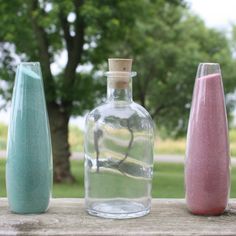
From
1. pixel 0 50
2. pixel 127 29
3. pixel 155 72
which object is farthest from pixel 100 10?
pixel 155 72

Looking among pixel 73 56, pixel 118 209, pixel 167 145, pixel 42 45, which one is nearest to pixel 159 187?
pixel 73 56

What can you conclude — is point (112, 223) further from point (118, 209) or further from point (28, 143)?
point (28, 143)

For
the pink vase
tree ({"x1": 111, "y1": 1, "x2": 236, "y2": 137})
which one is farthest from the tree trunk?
the pink vase

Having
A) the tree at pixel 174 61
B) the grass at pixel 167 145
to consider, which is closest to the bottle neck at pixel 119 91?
the tree at pixel 174 61

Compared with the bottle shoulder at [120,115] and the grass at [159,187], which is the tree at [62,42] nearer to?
the grass at [159,187]

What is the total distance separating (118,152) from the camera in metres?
1.12

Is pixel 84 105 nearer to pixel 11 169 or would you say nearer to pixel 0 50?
pixel 0 50

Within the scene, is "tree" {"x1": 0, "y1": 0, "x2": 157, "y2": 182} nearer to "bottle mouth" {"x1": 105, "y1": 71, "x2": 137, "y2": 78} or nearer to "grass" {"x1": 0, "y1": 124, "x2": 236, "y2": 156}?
"grass" {"x1": 0, "y1": 124, "x2": 236, "y2": 156}

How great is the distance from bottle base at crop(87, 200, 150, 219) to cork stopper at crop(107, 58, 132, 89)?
274 millimetres

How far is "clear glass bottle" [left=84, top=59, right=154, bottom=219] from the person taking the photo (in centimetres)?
112

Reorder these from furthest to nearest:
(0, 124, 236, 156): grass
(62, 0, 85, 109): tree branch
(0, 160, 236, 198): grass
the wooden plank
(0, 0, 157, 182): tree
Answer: (0, 124, 236, 156): grass, (62, 0, 85, 109): tree branch, (0, 0, 157, 182): tree, (0, 160, 236, 198): grass, the wooden plank

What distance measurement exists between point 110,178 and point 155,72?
28.3 ft

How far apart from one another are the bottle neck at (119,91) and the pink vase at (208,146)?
0.50 ft

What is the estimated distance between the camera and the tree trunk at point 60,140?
696cm
